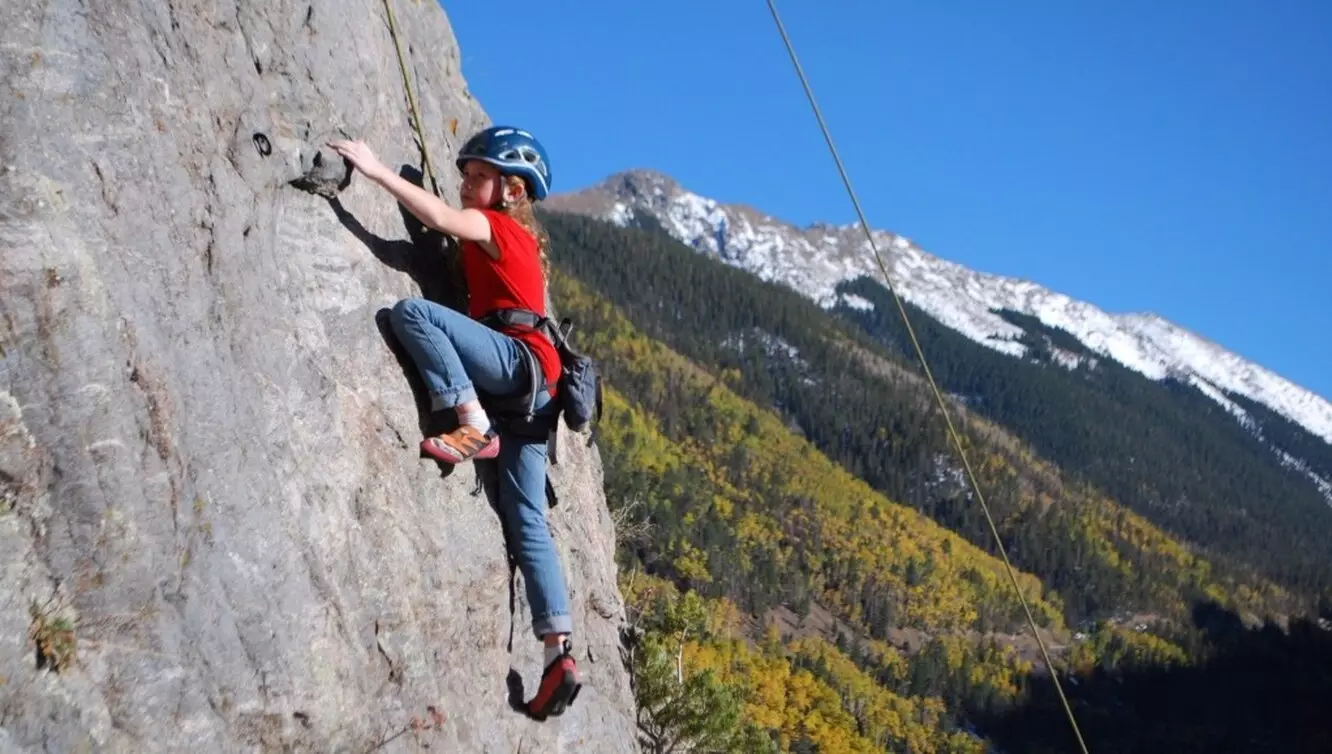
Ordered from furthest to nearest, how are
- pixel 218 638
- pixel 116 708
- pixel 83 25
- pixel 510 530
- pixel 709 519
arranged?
pixel 709 519, pixel 510 530, pixel 83 25, pixel 218 638, pixel 116 708

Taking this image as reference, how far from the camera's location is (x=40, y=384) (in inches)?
176

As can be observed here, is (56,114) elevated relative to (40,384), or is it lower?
elevated

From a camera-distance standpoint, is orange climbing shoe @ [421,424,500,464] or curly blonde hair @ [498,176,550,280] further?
curly blonde hair @ [498,176,550,280]

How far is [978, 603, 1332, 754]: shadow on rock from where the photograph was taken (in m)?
144

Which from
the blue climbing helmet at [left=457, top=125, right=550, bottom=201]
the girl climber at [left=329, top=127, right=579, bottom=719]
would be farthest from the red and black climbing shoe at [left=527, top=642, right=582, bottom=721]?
the blue climbing helmet at [left=457, top=125, right=550, bottom=201]

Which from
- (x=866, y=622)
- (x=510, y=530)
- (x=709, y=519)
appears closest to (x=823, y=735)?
(x=709, y=519)

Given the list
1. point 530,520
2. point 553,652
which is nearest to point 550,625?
point 553,652

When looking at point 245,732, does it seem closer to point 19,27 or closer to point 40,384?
point 40,384

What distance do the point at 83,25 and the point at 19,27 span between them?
326 mm

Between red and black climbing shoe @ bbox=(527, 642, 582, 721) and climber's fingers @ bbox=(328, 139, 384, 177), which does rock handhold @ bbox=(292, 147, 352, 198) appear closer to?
climber's fingers @ bbox=(328, 139, 384, 177)

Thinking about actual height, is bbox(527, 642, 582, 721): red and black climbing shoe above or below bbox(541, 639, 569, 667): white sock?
below

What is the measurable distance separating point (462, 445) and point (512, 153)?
Answer: 6.15 ft

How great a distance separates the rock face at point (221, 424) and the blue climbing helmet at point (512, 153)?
67 centimetres

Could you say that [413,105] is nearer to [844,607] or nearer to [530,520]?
[530,520]
